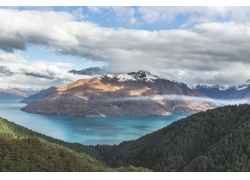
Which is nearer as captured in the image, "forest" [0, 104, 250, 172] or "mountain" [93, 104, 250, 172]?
"forest" [0, 104, 250, 172]

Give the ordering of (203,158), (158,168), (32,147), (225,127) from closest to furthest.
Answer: (32,147), (203,158), (158,168), (225,127)

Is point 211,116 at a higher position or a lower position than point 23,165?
higher

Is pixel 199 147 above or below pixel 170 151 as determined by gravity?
above

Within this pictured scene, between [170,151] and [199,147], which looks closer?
[170,151]

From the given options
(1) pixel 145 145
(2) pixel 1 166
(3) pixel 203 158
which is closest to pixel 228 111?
(1) pixel 145 145

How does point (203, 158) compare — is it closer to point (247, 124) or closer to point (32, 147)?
point (247, 124)

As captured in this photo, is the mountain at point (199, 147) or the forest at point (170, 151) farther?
the mountain at point (199, 147)
